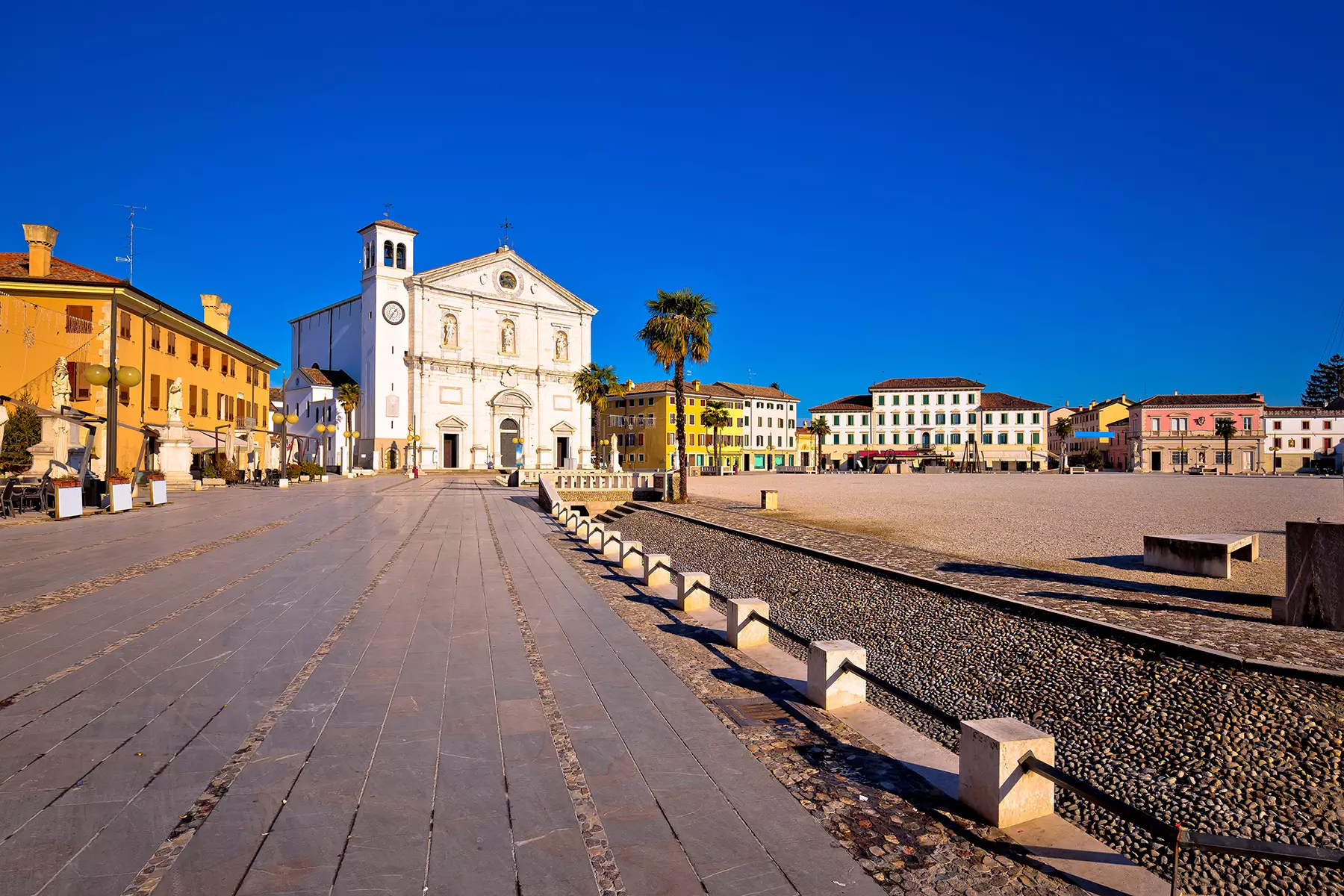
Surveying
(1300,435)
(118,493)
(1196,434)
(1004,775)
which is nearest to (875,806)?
(1004,775)

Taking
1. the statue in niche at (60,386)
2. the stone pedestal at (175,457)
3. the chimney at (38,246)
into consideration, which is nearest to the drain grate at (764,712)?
the statue in niche at (60,386)

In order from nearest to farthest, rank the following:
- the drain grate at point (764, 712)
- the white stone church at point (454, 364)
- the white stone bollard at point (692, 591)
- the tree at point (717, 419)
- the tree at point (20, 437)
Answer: the drain grate at point (764, 712) < the white stone bollard at point (692, 591) < the tree at point (20, 437) < the white stone church at point (454, 364) < the tree at point (717, 419)

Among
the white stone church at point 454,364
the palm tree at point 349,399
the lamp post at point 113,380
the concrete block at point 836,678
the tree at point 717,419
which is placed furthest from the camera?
the tree at point 717,419

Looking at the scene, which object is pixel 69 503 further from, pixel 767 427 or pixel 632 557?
pixel 767 427

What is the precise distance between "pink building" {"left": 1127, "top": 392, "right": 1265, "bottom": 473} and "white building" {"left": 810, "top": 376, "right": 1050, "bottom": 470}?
12.2 m

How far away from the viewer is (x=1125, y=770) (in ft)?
18.3

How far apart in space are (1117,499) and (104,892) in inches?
1350

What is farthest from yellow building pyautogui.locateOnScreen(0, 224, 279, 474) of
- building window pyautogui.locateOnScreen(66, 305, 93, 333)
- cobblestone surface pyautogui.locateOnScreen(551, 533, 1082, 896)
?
cobblestone surface pyautogui.locateOnScreen(551, 533, 1082, 896)

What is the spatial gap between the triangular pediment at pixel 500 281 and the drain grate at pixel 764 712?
62.0m

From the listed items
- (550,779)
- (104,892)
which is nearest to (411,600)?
(550,779)

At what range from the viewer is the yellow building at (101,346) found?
26.3m

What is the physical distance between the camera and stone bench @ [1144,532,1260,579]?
36.8 ft

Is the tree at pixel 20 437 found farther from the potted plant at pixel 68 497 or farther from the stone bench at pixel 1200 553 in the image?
the stone bench at pixel 1200 553

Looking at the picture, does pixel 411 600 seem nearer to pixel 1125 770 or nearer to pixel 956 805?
pixel 956 805
